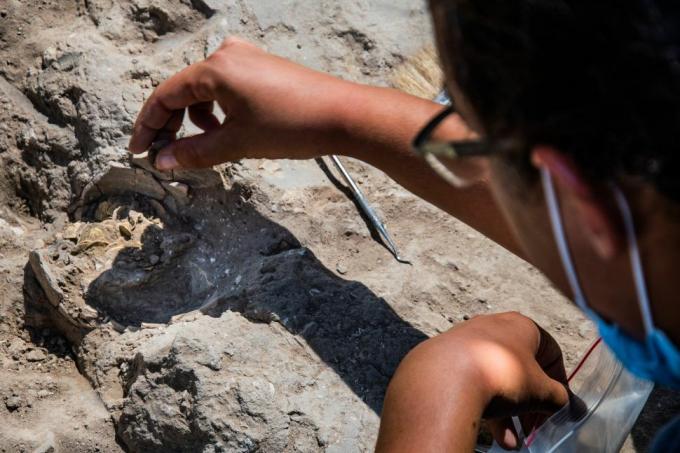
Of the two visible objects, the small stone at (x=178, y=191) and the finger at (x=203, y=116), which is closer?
the finger at (x=203, y=116)

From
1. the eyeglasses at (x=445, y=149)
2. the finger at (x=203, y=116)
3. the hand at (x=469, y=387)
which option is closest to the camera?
the eyeglasses at (x=445, y=149)

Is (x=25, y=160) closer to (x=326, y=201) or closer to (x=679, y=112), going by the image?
(x=326, y=201)

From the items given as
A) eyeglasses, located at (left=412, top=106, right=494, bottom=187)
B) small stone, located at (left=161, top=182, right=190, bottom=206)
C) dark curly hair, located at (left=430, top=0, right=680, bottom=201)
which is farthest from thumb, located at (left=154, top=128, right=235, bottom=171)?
dark curly hair, located at (left=430, top=0, right=680, bottom=201)

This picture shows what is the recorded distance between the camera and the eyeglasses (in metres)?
0.75

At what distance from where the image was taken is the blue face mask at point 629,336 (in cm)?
75

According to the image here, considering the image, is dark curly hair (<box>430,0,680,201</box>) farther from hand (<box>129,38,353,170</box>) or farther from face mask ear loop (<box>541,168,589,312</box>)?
hand (<box>129,38,353,170</box>)

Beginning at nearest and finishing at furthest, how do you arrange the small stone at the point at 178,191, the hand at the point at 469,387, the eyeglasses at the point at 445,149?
the eyeglasses at the point at 445,149, the hand at the point at 469,387, the small stone at the point at 178,191

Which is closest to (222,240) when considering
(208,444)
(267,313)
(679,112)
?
(267,313)

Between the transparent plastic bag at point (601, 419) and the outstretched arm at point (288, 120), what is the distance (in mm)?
327

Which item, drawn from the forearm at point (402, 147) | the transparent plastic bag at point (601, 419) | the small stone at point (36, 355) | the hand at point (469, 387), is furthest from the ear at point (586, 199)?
the small stone at point (36, 355)

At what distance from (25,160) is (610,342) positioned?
1.40 m

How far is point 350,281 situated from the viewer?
66.8 inches

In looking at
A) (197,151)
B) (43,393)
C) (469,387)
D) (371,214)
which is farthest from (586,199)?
(43,393)

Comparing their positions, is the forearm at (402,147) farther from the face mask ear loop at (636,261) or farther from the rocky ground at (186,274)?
the face mask ear loop at (636,261)
